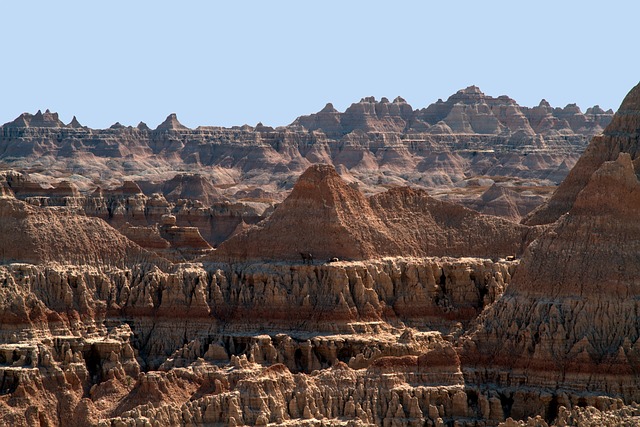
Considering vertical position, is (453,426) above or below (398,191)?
below

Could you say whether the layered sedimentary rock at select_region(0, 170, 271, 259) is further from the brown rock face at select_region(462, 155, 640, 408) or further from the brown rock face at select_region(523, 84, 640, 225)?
the brown rock face at select_region(462, 155, 640, 408)

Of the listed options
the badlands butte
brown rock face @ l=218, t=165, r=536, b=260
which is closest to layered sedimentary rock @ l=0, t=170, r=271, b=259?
the badlands butte

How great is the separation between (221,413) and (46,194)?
223ft

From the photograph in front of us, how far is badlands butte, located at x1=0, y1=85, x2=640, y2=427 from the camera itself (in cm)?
6888

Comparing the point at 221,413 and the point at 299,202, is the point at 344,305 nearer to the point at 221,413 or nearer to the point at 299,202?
the point at 299,202

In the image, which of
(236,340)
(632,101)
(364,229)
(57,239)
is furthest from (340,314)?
(632,101)

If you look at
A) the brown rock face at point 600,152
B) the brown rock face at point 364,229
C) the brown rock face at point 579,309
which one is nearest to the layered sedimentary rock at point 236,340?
the brown rock face at point 364,229

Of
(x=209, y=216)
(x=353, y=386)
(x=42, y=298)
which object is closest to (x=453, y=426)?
(x=353, y=386)

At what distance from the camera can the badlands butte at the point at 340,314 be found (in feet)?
226

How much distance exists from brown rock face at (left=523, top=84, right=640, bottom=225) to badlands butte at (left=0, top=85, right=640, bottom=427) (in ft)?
0.45

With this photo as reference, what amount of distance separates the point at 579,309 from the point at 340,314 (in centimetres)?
1790

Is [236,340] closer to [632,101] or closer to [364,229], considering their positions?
[364,229]

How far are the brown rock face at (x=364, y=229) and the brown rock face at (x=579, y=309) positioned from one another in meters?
17.0

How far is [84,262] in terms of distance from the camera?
90688mm
